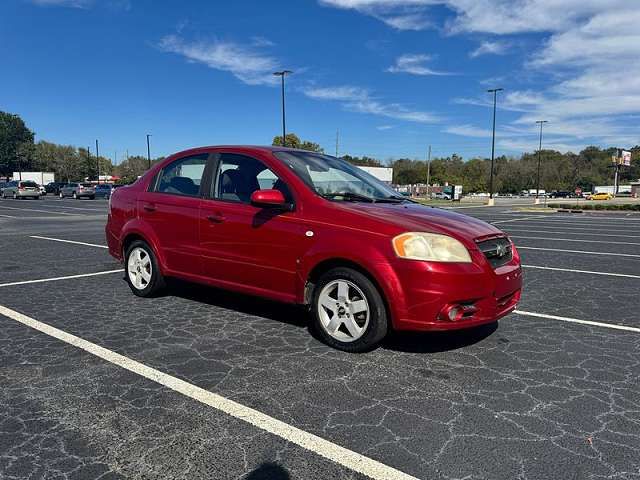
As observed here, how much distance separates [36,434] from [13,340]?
1.89 m

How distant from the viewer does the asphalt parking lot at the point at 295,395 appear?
7.98ft

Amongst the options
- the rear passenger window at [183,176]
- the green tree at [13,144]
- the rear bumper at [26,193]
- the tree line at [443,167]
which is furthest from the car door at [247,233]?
the green tree at [13,144]

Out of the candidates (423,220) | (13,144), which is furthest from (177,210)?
(13,144)

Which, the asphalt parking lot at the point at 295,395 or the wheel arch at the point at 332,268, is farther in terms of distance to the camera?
the wheel arch at the point at 332,268

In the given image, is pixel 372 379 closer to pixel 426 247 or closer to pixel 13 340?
pixel 426 247

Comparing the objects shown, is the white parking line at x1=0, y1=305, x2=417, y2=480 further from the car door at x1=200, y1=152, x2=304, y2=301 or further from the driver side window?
the driver side window

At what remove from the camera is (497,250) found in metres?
4.00

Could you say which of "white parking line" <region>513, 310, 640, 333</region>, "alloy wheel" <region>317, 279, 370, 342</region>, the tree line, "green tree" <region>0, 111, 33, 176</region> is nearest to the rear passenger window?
"alloy wheel" <region>317, 279, 370, 342</region>

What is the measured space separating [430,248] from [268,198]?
140cm

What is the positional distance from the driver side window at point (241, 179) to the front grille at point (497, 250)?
180 cm

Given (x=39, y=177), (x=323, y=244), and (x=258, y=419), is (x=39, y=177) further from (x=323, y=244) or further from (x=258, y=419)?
(x=258, y=419)

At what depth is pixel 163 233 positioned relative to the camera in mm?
5258

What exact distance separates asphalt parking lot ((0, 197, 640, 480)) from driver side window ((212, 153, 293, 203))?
1.25 metres

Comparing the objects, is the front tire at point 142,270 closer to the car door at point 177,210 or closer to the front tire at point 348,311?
the car door at point 177,210
